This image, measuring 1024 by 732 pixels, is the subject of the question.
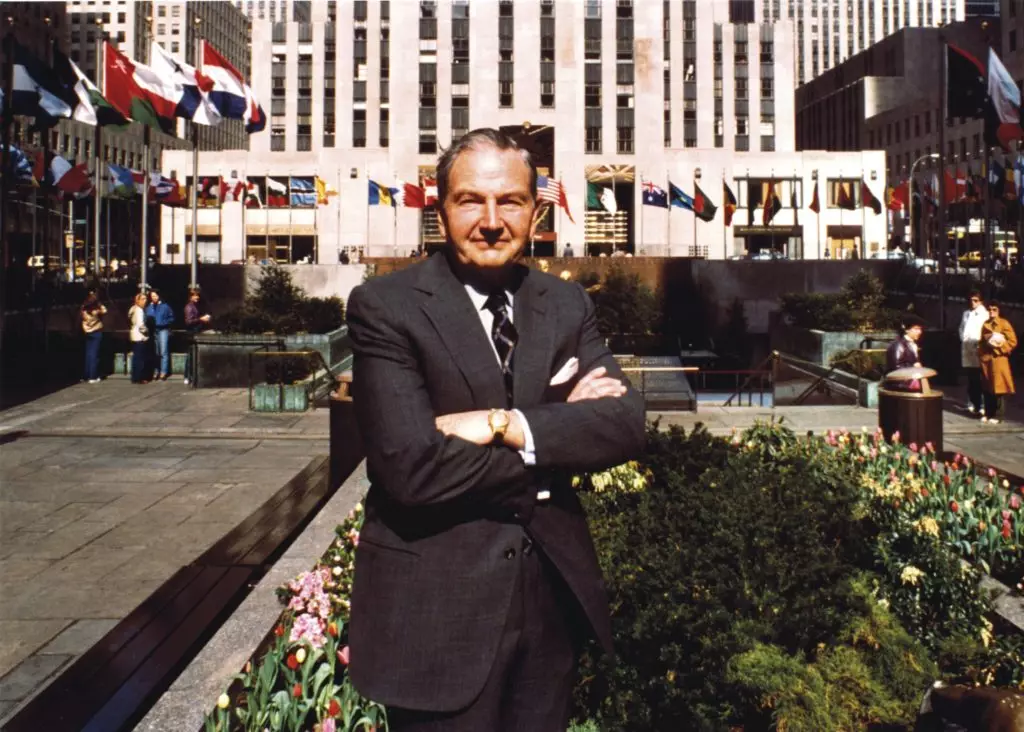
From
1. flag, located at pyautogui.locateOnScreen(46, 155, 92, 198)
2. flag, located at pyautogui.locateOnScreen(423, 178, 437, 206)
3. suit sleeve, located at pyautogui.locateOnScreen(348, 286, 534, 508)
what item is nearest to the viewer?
suit sleeve, located at pyautogui.locateOnScreen(348, 286, 534, 508)

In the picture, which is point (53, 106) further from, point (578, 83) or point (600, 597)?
point (578, 83)

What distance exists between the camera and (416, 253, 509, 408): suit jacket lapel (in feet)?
8.04

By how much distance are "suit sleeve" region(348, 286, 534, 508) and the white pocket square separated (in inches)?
13.3

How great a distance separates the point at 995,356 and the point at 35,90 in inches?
830

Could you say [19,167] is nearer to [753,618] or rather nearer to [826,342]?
[826,342]

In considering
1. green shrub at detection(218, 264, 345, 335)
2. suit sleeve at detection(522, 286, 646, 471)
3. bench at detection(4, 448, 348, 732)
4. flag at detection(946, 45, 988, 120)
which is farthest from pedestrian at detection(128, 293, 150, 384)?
flag at detection(946, 45, 988, 120)

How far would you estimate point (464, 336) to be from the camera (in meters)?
2.46

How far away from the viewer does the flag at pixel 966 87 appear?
71.6 ft

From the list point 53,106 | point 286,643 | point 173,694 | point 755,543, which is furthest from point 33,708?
point 53,106

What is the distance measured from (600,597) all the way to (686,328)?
141 ft

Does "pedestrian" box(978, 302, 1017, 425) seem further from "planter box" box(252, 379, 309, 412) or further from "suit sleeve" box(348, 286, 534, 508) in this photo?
"suit sleeve" box(348, 286, 534, 508)

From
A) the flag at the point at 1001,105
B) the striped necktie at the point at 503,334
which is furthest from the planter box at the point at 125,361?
the striped necktie at the point at 503,334

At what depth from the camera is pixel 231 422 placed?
50.8ft

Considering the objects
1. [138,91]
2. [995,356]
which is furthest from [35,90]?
[995,356]
